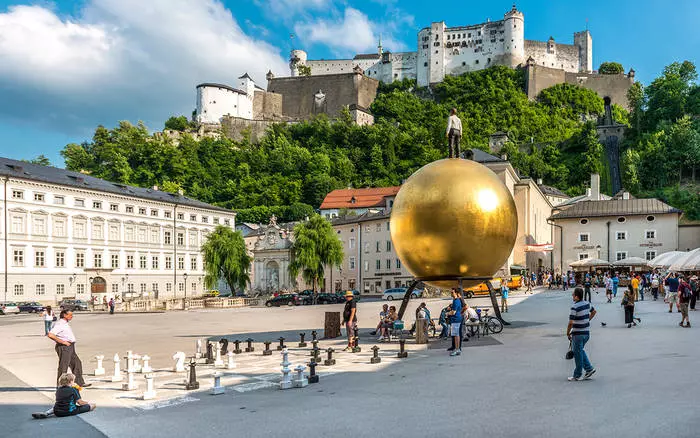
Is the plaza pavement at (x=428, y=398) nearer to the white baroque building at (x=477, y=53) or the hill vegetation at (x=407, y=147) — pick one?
the hill vegetation at (x=407, y=147)

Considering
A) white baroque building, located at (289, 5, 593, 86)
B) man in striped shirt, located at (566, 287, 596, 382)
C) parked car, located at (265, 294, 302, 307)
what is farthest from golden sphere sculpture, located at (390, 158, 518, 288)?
white baroque building, located at (289, 5, 593, 86)

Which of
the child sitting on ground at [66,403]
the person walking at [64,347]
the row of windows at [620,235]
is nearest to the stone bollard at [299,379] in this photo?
the child sitting on ground at [66,403]

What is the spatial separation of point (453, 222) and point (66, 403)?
30.8 feet

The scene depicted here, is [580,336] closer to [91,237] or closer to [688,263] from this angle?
[688,263]

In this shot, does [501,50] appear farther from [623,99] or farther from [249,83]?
[249,83]

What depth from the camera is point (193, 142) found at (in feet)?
450

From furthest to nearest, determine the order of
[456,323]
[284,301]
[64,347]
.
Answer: [284,301] < [456,323] < [64,347]

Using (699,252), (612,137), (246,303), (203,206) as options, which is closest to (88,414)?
(699,252)

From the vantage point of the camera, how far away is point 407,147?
464 feet

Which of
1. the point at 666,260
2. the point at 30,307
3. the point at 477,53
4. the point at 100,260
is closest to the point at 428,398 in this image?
the point at 666,260

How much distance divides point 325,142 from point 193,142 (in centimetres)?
3016

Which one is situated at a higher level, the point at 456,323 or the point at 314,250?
the point at 314,250

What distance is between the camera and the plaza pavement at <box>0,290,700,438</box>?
29.4 feet

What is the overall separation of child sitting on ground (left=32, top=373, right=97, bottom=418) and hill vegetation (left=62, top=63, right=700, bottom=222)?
3852 inches
